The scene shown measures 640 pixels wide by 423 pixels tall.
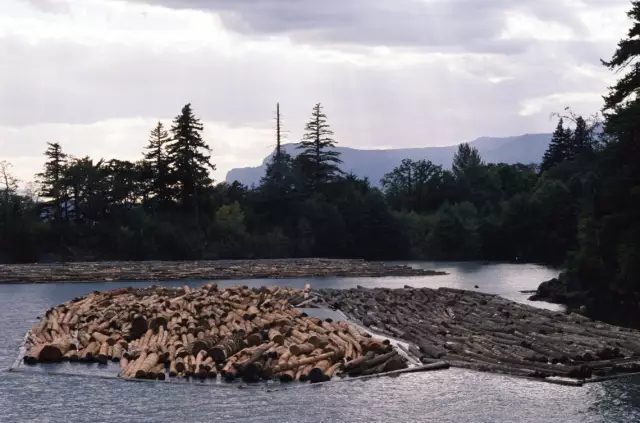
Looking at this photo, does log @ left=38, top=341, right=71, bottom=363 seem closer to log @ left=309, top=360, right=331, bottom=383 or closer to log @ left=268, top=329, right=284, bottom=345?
log @ left=268, top=329, right=284, bottom=345

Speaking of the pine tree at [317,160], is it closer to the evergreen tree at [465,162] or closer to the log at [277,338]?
the evergreen tree at [465,162]

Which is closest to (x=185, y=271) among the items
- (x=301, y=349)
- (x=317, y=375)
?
(x=301, y=349)

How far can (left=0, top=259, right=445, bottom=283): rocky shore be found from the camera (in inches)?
3014

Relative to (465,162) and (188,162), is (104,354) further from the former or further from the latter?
(465,162)

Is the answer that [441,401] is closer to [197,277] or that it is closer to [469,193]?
[197,277]

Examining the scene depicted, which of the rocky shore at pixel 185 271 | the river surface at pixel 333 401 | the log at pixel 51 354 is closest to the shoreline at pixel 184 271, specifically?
Result: the rocky shore at pixel 185 271

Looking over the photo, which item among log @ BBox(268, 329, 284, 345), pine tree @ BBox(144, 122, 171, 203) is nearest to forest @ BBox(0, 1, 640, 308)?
pine tree @ BBox(144, 122, 171, 203)

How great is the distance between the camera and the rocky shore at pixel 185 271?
76562mm

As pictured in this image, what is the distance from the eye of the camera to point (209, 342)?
33156mm

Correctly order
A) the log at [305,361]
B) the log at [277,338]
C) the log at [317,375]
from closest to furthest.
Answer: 1. the log at [317,375]
2. the log at [305,361]
3. the log at [277,338]

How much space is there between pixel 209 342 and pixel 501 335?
11485 mm

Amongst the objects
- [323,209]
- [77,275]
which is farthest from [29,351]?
[323,209]

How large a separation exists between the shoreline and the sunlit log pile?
2914 cm

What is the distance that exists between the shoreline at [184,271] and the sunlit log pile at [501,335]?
95.6ft
